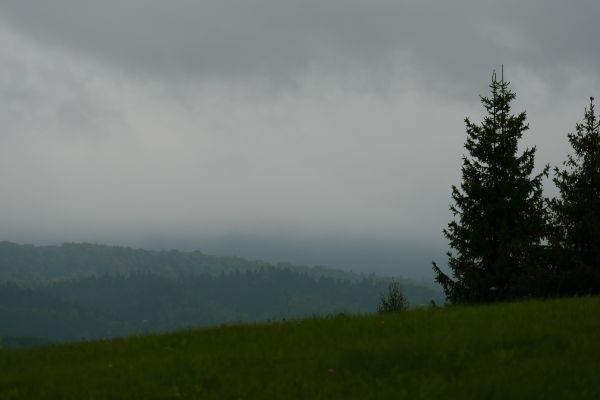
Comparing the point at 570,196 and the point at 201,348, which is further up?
the point at 570,196

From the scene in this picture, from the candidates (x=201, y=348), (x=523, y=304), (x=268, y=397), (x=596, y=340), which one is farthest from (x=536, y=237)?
(x=268, y=397)

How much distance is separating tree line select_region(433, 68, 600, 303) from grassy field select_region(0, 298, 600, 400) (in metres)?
11.9

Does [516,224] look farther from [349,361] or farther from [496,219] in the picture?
[349,361]

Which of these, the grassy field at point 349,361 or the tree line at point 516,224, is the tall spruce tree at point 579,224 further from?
the grassy field at point 349,361

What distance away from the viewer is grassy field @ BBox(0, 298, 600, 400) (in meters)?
9.88

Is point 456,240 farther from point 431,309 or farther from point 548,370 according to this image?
point 548,370

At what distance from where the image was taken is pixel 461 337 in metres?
12.2

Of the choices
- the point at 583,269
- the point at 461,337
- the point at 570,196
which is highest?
the point at 570,196

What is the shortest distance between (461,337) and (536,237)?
1741 cm

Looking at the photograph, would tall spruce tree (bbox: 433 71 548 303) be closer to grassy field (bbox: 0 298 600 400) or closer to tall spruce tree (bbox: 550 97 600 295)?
tall spruce tree (bbox: 550 97 600 295)

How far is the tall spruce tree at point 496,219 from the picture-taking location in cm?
2812

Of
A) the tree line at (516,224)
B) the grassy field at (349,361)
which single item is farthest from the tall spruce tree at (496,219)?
the grassy field at (349,361)

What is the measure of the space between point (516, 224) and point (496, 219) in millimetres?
907

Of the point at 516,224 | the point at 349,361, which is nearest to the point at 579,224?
the point at 516,224
